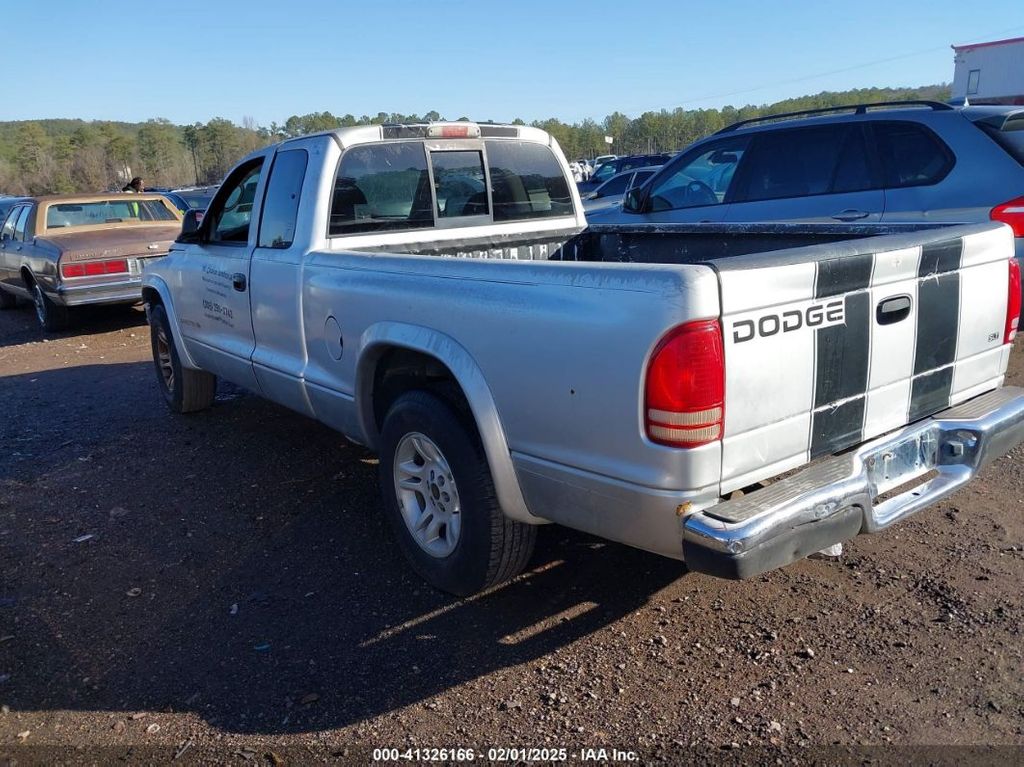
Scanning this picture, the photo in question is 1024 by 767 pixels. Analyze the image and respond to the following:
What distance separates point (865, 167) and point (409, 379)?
444cm

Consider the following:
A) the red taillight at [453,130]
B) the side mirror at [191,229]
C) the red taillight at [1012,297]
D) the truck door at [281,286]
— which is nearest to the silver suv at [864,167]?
the red taillight at [1012,297]

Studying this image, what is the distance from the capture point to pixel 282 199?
4.54m

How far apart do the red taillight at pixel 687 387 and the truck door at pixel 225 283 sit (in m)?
2.99

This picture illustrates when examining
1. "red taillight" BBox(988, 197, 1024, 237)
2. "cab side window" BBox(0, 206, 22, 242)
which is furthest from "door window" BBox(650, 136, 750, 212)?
"cab side window" BBox(0, 206, 22, 242)

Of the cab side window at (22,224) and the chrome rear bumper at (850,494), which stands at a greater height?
the cab side window at (22,224)

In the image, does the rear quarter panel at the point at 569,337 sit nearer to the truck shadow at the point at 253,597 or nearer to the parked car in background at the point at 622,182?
the truck shadow at the point at 253,597

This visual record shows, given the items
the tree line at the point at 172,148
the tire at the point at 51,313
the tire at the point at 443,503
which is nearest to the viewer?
the tire at the point at 443,503

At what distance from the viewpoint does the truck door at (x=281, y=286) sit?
4258mm

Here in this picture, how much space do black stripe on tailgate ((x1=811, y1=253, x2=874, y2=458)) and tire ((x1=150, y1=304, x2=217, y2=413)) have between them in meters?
4.72

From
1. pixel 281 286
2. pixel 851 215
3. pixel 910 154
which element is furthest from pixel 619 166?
pixel 281 286

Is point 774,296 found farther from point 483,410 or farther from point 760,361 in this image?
point 483,410

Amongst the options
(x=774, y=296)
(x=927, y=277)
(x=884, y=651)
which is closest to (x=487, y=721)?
(x=884, y=651)

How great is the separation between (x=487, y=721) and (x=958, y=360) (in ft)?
7.22

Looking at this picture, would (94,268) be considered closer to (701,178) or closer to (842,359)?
(701,178)
